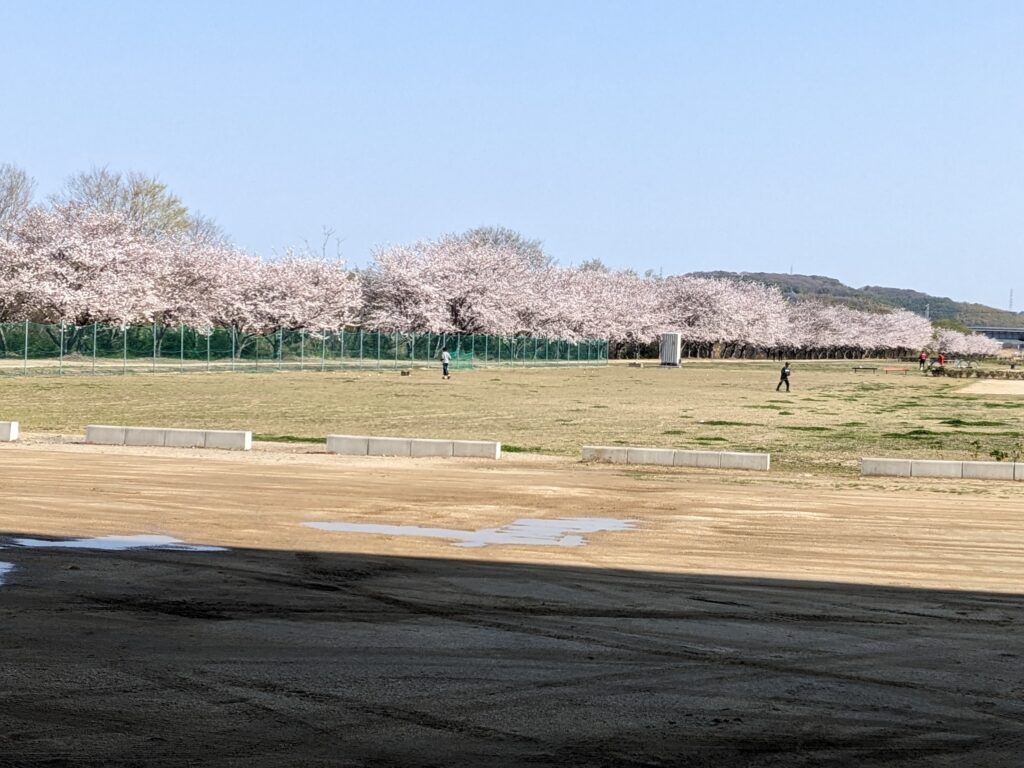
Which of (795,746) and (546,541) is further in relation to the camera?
(546,541)

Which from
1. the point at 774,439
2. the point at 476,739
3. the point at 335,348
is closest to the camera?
the point at 476,739

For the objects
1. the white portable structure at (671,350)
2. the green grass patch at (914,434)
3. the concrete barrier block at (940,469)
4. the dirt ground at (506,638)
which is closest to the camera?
the dirt ground at (506,638)

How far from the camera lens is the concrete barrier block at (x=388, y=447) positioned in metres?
24.0

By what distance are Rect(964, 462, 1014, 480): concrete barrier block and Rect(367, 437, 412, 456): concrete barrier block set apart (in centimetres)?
929

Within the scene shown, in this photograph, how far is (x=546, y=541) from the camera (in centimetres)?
Result: 1400

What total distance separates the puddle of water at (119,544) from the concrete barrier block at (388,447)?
10.9m

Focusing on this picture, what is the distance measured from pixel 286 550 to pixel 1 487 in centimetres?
622

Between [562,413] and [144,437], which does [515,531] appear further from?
[562,413]

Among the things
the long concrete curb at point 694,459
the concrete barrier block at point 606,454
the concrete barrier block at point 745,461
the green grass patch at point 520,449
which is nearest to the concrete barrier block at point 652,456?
the long concrete curb at point 694,459

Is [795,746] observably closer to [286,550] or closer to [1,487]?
[286,550]

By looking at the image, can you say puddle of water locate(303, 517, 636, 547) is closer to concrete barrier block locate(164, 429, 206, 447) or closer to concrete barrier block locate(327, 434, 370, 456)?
concrete barrier block locate(327, 434, 370, 456)

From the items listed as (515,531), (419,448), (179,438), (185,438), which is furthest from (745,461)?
(179,438)

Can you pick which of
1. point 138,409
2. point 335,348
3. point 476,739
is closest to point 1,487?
point 476,739

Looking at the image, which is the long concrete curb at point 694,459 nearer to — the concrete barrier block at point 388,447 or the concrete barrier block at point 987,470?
the concrete barrier block at point 987,470
